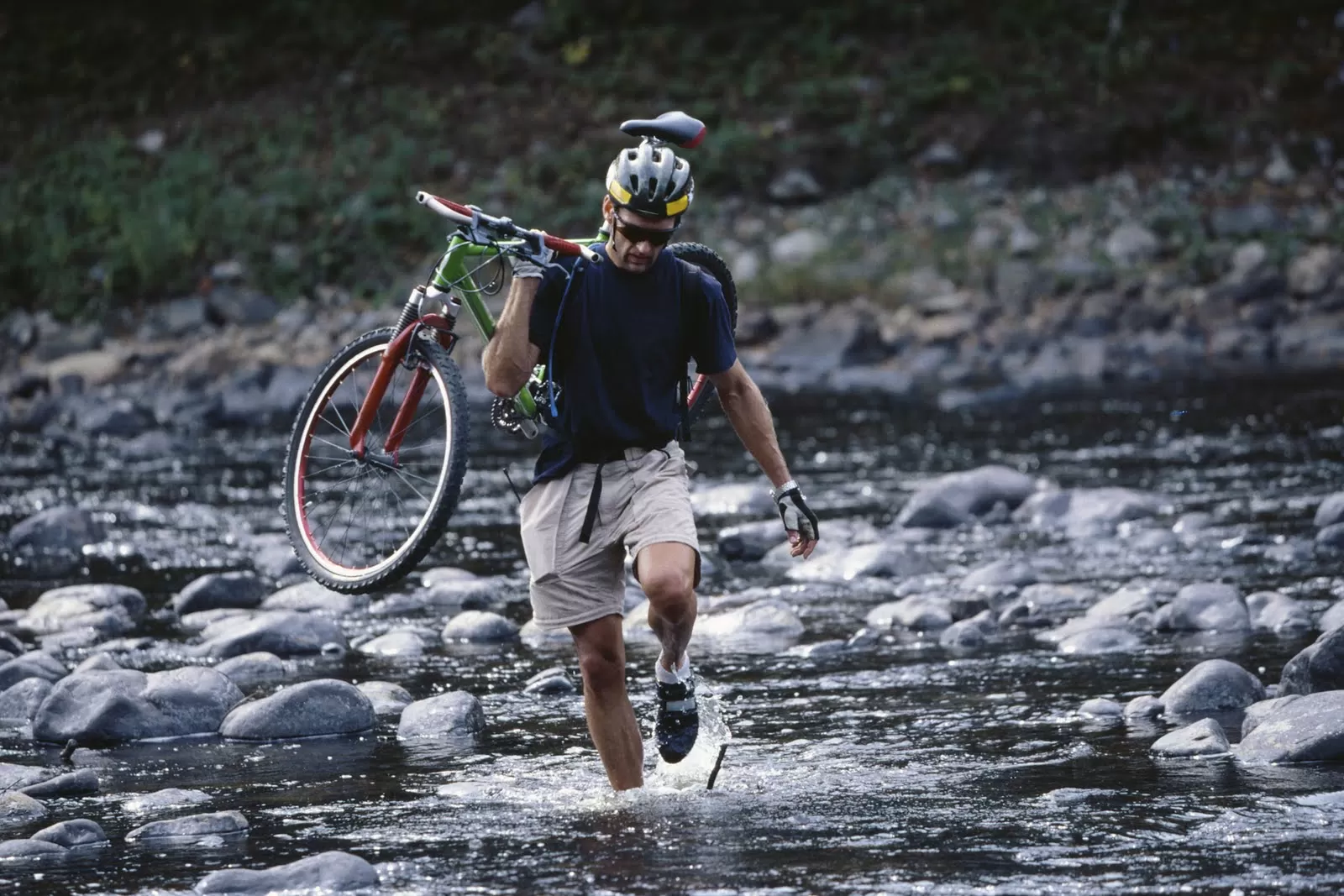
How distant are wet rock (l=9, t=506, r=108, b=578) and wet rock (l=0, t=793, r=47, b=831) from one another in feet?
24.0

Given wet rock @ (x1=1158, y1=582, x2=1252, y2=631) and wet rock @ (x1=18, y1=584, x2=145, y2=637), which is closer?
wet rock @ (x1=1158, y1=582, x2=1252, y2=631)

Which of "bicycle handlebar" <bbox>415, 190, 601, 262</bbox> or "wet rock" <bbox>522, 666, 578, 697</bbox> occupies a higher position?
"bicycle handlebar" <bbox>415, 190, 601, 262</bbox>

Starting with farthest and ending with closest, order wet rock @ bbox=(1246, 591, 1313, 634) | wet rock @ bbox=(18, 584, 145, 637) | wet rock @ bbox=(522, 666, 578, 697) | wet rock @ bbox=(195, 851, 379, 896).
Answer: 1. wet rock @ bbox=(18, 584, 145, 637)
2. wet rock @ bbox=(1246, 591, 1313, 634)
3. wet rock @ bbox=(522, 666, 578, 697)
4. wet rock @ bbox=(195, 851, 379, 896)

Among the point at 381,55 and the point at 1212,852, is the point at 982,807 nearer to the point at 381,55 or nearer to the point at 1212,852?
the point at 1212,852

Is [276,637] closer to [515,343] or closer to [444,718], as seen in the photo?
[444,718]

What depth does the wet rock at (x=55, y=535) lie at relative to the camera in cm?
1395

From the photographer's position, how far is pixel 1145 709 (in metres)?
7.70

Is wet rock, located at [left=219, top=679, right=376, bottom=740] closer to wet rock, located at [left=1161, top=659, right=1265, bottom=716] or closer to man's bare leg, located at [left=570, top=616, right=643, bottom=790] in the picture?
man's bare leg, located at [left=570, top=616, right=643, bottom=790]

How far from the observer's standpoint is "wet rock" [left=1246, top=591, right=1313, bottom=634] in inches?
370

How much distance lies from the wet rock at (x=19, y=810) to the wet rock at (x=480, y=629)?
3.59 m

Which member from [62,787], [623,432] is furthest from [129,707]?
[623,432]

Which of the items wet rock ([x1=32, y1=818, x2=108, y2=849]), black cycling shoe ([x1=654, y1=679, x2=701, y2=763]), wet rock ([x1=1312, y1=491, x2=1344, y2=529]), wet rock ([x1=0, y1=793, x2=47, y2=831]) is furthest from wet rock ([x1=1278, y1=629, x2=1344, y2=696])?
wet rock ([x1=1312, y1=491, x2=1344, y2=529])

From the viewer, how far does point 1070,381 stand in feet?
74.7

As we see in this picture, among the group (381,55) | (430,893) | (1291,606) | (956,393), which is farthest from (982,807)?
(381,55)
